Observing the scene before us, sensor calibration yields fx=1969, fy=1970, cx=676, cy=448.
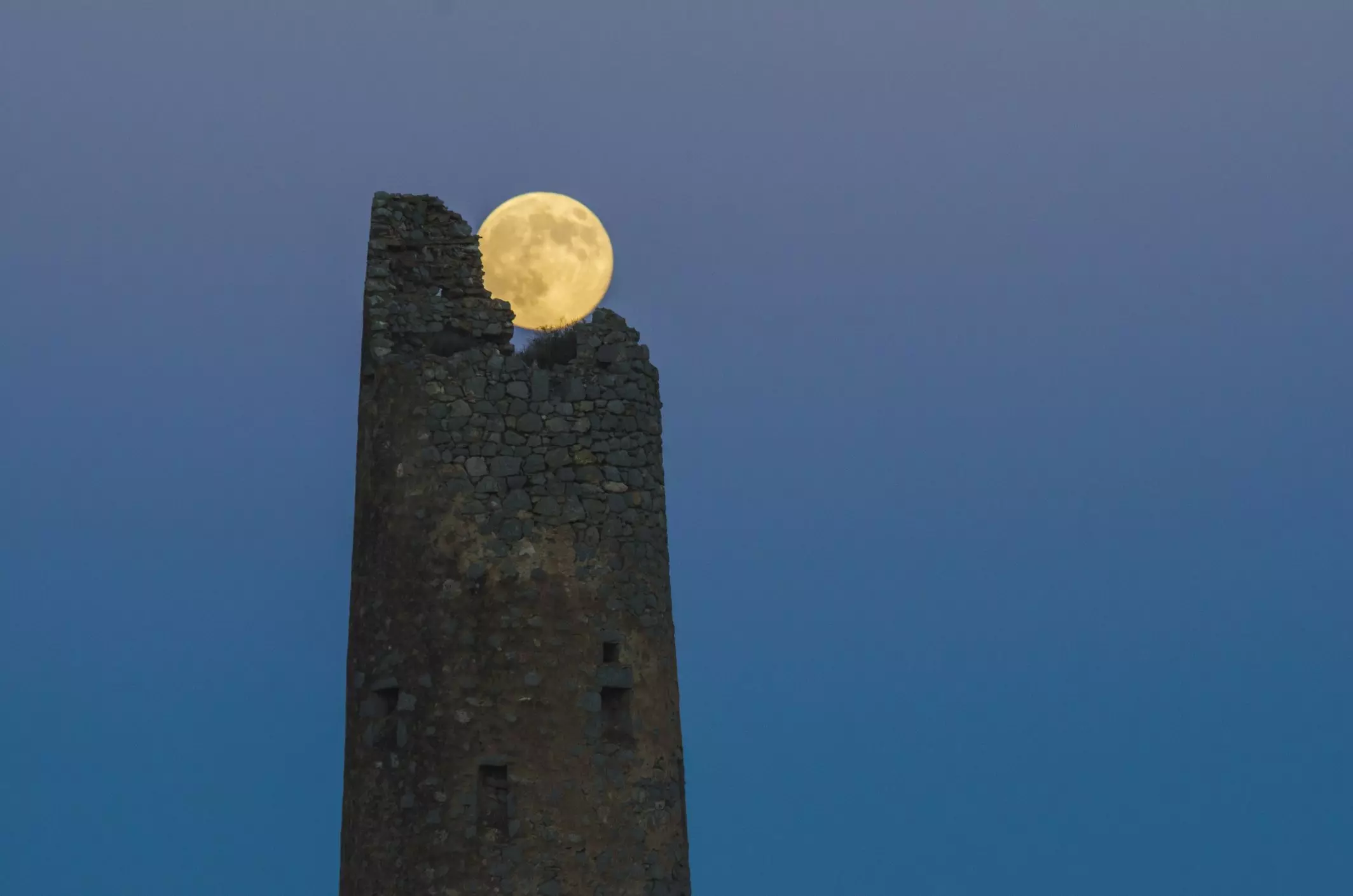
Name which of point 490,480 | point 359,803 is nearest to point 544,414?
point 490,480

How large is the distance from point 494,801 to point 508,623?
1.49 metres

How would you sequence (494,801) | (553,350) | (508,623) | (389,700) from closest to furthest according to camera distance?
(494,801) < (508,623) < (389,700) < (553,350)

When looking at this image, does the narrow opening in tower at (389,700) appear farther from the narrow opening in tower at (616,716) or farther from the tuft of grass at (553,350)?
the tuft of grass at (553,350)

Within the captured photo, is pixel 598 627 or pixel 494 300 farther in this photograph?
pixel 494 300

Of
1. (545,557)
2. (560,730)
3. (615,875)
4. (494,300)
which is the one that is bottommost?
(615,875)

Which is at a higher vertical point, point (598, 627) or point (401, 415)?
point (401, 415)

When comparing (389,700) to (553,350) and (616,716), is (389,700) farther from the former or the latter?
(553,350)

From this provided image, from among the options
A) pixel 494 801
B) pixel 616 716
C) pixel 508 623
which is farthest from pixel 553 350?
pixel 494 801

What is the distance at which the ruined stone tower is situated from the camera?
54.2 ft

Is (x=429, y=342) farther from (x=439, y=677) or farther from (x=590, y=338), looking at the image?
(x=439, y=677)

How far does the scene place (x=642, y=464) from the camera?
17609mm

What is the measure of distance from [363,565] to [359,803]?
2106mm

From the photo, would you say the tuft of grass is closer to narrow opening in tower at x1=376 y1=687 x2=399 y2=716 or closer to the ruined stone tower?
the ruined stone tower

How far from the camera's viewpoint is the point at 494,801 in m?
16.5
